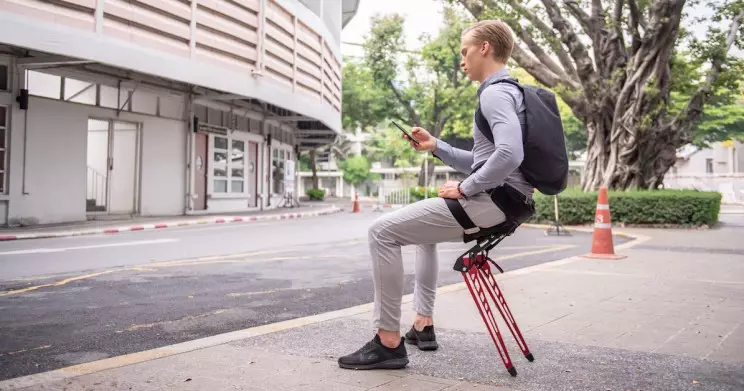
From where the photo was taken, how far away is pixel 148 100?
61.2ft

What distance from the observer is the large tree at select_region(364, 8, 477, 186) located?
132ft

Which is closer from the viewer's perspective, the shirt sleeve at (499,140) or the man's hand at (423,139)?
the shirt sleeve at (499,140)

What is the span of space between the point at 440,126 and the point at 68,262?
3644 centimetres

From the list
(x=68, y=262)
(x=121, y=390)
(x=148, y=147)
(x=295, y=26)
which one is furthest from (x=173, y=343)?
(x=295, y=26)

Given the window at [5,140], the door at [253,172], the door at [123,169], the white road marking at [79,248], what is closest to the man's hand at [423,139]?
the white road marking at [79,248]

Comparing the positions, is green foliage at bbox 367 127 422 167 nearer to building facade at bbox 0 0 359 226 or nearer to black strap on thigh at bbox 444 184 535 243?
building facade at bbox 0 0 359 226

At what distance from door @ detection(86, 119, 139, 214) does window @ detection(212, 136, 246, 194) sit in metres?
3.54

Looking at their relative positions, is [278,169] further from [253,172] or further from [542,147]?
[542,147]

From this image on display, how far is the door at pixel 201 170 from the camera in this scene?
21109 mm

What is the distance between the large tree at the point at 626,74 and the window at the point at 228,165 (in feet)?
32.9

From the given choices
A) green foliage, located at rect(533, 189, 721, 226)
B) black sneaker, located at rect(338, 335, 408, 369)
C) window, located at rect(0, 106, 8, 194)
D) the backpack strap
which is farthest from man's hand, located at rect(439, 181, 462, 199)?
green foliage, located at rect(533, 189, 721, 226)

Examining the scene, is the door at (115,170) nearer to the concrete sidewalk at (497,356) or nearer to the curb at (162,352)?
the curb at (162,352)

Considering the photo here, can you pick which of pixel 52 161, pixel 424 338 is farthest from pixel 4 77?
pixel 424 338

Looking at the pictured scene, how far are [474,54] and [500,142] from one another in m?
A: 0.64
